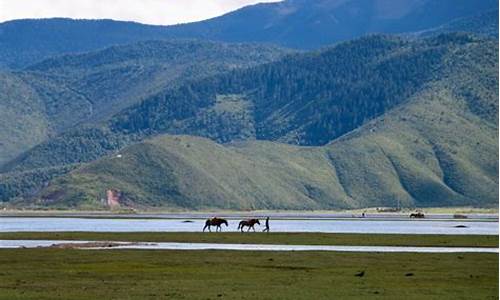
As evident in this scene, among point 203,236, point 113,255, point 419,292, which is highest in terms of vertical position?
point 419,292

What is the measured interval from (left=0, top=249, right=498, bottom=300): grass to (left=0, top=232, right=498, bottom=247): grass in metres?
16.0

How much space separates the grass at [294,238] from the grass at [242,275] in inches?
632

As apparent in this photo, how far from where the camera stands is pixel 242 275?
62.8 meters

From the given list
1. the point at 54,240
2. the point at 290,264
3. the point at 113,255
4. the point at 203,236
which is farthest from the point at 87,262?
the point at 203,236

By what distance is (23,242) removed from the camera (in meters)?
94.7

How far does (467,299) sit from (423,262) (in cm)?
1751

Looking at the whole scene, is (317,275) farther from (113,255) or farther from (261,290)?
(113,255)

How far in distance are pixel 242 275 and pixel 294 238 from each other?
3834 centimetres

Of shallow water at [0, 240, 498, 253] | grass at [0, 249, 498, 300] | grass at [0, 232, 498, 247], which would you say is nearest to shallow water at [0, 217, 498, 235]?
grass at [0, 232, 498, 247]

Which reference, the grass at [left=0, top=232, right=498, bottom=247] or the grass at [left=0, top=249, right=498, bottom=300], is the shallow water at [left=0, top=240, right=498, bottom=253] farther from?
the grass at [left=0, top=249, right=498, bottom=300]

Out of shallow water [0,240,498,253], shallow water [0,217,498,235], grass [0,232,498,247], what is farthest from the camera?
shallow water [0,217,498,235]

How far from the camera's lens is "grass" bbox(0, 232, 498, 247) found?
9362 centimetres

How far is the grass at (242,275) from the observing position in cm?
5478

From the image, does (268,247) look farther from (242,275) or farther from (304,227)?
(304,227)
